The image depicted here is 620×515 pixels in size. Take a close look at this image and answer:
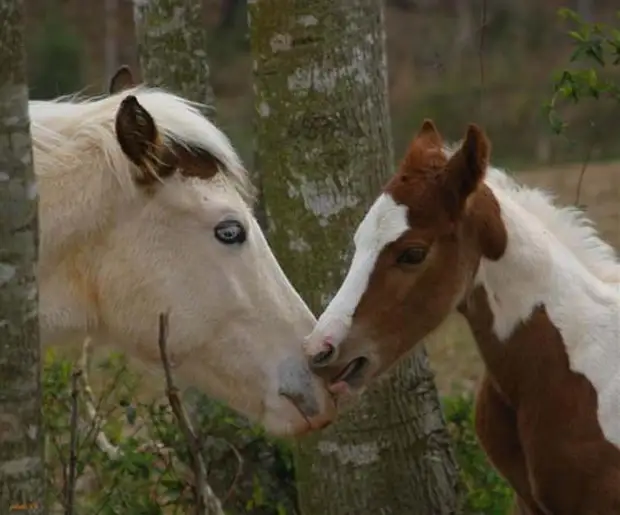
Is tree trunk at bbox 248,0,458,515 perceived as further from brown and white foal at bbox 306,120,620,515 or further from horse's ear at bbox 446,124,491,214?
horse's ear at bbox 446,124,491,214

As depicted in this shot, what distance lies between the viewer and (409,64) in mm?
25297

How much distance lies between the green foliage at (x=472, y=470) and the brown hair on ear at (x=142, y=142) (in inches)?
79.9

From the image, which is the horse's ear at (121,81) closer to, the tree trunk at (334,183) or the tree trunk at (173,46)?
the tree trunk at (334,183)

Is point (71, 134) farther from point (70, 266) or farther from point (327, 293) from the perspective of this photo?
point (327, 293)

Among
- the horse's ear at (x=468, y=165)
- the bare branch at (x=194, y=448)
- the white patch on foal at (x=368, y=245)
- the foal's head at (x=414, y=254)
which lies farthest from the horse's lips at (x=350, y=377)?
the bare branch at (x=194, y=448)

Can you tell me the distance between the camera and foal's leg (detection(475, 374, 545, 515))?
430 cm

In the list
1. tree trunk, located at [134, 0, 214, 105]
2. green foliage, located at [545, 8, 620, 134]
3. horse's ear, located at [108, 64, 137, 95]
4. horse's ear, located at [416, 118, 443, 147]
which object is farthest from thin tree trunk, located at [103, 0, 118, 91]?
horse's ear, located at [416, 118, 443, 147]

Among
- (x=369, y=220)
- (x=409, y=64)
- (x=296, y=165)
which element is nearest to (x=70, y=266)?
(x=369, y=220)

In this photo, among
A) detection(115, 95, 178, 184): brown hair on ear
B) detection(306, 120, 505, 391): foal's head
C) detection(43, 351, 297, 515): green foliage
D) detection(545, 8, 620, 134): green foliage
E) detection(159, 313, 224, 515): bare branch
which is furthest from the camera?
detection(545, 8, 620, 134): green foliage

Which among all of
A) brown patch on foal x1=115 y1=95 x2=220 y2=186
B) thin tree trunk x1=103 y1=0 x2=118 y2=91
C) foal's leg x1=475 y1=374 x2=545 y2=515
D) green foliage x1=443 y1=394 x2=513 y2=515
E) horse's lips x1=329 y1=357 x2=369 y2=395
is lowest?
thin tree trunk x1=103 y1=0 x2=118 y2=91

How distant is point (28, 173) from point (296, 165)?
2147 millimetres

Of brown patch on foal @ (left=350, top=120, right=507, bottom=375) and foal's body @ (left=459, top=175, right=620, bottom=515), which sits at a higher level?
brown patch on foal @ (left=350, top=120, right=507, bottom=375)

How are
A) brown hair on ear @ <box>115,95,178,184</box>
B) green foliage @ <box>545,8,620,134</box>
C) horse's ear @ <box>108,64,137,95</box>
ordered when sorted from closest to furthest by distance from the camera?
brown hair on ear @ <box>115,95,178,184</box> < horse's ear @ <box>108,64,137,95</box> < green foliage @ <box>545,8,620,134</box>

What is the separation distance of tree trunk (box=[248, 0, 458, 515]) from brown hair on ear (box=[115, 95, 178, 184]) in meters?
1.00
